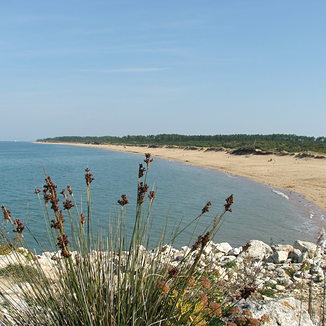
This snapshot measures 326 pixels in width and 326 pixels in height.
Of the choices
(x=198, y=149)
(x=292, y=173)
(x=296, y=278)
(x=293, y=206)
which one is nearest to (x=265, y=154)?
(x=292, y=173)

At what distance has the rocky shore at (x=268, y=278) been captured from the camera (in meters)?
2.99

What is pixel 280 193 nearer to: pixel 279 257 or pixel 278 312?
pixel 279 257

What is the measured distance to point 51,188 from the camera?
2.14 meters

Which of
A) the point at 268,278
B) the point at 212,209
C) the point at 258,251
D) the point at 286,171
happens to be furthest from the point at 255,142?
the point at 268,278

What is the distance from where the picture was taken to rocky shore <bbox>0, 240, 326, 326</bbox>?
2.99 meters

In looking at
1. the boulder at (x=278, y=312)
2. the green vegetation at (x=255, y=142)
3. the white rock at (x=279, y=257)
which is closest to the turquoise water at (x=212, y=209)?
the white rock at (x=279, y=257)

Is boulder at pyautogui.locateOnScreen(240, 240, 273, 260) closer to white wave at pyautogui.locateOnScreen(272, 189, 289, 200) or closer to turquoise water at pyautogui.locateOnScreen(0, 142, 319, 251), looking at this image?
turquoise water at pyautogui.locateOnScreen(0, 142, 319, 251)

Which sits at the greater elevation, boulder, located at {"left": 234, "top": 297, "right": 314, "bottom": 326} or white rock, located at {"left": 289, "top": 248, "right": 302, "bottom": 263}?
boulder, located at {"left": 234, "top": 297, "right": 314, "bottom": 326}

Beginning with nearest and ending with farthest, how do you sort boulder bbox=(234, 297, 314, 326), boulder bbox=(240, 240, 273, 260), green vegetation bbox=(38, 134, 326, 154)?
boulder bbox=(234, 297, 314, 326) → boulder bbox=(240, 240, 273, 260) → green vegetation bbox=(38, 134, 326, 154)

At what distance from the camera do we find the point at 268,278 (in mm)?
6219

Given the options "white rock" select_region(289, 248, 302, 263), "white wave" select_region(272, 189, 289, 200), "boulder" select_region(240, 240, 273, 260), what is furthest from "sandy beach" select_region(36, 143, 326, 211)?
"white rock" select_region(289, 248, 302, 263)

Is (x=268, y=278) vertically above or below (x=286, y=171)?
below

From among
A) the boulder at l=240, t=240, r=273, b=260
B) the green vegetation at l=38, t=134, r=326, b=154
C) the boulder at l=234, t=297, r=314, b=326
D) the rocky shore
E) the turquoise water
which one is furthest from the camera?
the green vegetation at l=38, t=134, r=326, b=154

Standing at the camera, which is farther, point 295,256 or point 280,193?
point 280,193
